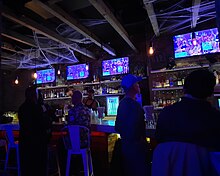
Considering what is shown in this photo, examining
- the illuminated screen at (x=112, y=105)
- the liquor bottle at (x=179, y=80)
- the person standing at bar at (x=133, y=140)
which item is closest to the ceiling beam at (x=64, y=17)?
the illuminated screen at (x=112, y=105)

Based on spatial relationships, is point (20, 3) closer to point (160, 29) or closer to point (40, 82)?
point (160, 29)

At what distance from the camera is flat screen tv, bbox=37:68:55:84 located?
7.92 m

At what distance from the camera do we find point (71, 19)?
394 cm

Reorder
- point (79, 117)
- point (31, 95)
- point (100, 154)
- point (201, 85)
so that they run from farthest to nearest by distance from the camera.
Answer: point (100, 154), point (79, 117), point (31, 95), point (201, 85)

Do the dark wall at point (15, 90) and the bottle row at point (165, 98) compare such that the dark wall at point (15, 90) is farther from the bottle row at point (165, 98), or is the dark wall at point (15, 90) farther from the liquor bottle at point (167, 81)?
the liquor bottle at point (167, 81)

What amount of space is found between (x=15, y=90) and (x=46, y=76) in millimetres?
2052

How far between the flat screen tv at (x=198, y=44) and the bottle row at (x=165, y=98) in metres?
1.01

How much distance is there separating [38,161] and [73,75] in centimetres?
469

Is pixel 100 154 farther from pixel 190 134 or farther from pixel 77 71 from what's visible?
pixel 77 71

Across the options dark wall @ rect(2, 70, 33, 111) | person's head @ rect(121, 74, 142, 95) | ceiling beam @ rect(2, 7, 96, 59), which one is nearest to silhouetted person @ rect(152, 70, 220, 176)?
person's head @ rect(121, 74, 142, 95)

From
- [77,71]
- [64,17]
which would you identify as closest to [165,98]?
[64,17]

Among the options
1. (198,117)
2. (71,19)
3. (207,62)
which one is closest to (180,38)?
(207,62)

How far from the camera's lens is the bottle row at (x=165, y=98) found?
5190 mm

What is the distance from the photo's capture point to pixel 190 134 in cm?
122
